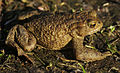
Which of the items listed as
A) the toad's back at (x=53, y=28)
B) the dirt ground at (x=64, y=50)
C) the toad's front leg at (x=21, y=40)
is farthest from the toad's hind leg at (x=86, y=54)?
the toad's front leg at (x=21, y=40)

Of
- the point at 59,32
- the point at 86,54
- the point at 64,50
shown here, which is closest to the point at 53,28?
the point at 59,32

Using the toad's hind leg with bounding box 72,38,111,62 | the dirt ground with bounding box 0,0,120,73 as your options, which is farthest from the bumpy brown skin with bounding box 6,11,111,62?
the dirt ground with bounding box 0,0,120,73

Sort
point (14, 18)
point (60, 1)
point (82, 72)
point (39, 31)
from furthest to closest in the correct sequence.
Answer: point (60, 1) < point (14, 18) < point (39, 31) < point (82, 72)

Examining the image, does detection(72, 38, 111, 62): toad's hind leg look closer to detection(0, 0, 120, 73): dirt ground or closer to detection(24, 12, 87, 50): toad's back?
detection(0, 0, 120, 73): dirt ground

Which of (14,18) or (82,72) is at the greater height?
(14,18)

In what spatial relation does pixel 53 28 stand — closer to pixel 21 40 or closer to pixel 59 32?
→ pixel 59 32

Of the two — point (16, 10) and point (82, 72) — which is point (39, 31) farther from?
point (16, 10)

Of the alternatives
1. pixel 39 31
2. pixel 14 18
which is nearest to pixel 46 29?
pixel 39 31
